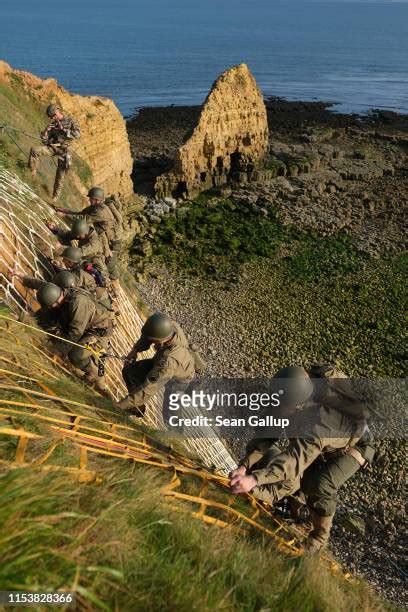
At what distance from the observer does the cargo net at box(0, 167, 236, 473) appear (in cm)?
764

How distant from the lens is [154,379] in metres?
6.83

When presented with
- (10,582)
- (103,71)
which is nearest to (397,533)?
(10,582)

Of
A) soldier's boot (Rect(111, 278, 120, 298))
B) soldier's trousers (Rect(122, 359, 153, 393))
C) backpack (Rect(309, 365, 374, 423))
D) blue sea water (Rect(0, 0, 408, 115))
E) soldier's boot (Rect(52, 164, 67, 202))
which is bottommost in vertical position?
soldier's trousers (Rect(122, 359, 153, 393))

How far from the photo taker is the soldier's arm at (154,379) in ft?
22.4

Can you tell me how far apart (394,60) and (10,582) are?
467ft

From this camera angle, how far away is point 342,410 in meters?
5.51

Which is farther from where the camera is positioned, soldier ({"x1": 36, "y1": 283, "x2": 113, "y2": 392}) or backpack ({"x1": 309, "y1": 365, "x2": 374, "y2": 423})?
soldier ({"x1": 36, "y1": 283, "x2": 113, "y2": 392})

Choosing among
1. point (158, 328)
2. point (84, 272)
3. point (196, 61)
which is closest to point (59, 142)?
point (84, 272)

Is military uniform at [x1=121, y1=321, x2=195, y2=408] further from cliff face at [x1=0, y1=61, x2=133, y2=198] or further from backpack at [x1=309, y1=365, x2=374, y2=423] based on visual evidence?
cliff face at [x1=0, y1=61, x2=133, y2=198]

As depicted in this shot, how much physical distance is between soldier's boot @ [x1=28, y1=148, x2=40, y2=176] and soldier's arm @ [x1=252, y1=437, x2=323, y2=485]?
9972 millimetres

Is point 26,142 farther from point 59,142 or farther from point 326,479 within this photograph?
point 326,479

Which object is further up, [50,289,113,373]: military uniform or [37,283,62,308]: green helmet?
[37,283,62,308]: green helmet

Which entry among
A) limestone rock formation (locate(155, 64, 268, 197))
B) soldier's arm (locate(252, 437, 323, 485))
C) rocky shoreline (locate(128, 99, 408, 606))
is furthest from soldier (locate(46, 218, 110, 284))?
limestone rock formation (locate(155, 64, 268, 197))

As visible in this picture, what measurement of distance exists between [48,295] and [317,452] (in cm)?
435
